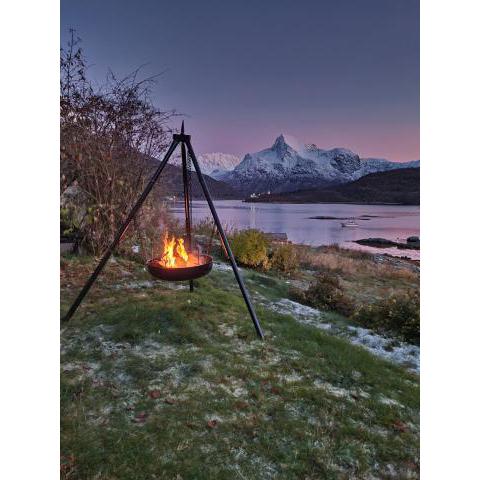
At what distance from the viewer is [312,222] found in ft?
46.1

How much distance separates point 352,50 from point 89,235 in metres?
4.43

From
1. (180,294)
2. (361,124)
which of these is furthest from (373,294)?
(180,294)

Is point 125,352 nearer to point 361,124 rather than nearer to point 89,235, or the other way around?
point 89,235

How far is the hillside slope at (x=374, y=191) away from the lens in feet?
Result: 10.8

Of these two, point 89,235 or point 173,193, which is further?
point 173,193

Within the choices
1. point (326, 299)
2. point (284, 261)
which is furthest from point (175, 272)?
point (284, 261)

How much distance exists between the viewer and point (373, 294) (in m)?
6.20

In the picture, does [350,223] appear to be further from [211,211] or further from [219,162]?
A: [211,211]

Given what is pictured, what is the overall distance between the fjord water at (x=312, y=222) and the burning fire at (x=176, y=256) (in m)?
1.57

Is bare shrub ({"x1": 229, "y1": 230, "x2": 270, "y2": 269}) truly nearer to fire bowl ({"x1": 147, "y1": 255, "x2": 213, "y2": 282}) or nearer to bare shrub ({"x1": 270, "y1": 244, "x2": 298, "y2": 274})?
bare shrub ({"x1": 270, "y1": 244, "x2": 298, "y2": 274})

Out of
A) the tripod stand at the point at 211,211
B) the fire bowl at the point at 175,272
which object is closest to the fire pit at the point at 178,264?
the fire bowl at the point at 175,272

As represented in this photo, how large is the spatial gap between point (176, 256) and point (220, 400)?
5.04 ft

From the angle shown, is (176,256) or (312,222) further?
(312,222)

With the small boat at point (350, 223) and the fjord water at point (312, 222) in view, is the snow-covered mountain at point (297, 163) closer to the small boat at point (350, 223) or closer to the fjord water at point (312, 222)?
the fjord water at point (312, 222)
